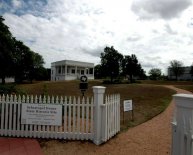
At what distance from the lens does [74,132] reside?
6582mm

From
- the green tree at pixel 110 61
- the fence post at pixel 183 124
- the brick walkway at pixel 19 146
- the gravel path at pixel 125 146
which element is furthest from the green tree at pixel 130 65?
the fence post at pixel 183 124

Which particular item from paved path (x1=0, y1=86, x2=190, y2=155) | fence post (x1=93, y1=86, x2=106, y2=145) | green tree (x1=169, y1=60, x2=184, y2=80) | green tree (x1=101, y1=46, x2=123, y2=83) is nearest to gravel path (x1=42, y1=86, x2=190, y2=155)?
paved path (x1=0, y1=86, x2=190, y2=155)

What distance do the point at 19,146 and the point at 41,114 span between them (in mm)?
1175

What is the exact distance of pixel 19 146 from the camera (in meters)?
6.00

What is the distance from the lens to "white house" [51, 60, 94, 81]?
49969 millimetres

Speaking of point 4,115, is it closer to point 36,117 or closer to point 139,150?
point 36,117

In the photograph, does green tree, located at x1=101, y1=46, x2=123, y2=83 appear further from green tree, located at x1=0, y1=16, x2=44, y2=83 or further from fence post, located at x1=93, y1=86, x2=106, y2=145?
fence post, located at x1=93, y1=86, x2=106, y2=145

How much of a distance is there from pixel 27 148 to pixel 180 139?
4343 millimetres

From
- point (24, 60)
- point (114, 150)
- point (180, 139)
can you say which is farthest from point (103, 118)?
point (24, 60)

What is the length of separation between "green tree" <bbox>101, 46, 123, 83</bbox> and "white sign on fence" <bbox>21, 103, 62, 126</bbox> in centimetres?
3018

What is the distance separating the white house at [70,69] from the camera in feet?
164

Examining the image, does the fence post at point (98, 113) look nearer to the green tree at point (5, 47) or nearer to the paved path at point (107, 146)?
the paved path at point (107, 146)

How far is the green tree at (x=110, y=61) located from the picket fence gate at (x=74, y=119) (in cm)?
2952

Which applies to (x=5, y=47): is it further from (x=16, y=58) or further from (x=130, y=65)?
(x=130, y=65)
